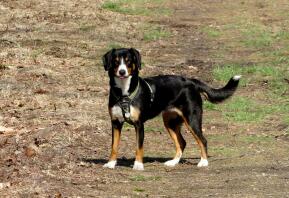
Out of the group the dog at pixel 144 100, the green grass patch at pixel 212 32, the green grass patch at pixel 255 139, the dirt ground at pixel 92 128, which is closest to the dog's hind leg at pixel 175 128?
the dog at pixel 144 100

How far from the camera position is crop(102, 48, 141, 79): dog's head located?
32.9ft

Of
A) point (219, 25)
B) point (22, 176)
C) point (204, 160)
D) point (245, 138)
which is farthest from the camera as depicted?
point (219, 25)

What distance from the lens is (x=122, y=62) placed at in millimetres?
10039

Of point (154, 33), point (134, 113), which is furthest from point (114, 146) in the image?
point (154, 33)

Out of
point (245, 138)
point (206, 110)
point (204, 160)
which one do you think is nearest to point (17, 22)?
point (206, 110)

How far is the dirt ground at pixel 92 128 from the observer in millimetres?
9023

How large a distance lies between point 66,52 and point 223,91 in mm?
9263

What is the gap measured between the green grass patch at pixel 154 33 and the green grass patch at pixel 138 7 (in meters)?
3.03

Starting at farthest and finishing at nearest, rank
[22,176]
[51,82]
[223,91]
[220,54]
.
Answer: [220,54] < [51,82] < [223,91] < [22,176]

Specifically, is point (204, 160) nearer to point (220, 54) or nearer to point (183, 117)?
point (183, 117)

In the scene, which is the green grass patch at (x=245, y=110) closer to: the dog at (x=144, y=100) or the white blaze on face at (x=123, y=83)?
the dog at (x=144, y=100)

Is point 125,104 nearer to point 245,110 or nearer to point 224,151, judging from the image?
point 224,151

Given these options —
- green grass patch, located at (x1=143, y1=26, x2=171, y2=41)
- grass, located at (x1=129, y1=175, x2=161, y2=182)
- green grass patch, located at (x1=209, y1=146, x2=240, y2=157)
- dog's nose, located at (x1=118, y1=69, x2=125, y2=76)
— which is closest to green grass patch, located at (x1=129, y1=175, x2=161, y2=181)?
grass, located at (x1=129, y1=175, x2=161, y2=182)

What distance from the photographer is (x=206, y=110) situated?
15117 mm
